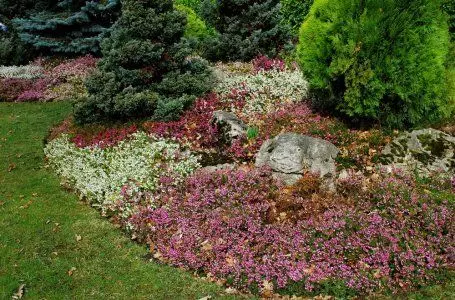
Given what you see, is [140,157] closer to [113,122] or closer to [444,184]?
[113,122]

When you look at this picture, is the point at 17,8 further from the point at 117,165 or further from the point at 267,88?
the point at 117,165

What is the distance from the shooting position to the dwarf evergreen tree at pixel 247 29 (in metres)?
13.9

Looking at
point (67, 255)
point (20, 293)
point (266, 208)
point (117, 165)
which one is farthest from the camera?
point (117, 165)

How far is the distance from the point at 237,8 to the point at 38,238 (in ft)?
32.5

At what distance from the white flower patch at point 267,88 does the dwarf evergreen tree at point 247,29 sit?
2.35m

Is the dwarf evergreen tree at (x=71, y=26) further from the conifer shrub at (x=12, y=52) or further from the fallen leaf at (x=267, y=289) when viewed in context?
the fallen leaf at (x=267, y=289)

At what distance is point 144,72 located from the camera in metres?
10.2

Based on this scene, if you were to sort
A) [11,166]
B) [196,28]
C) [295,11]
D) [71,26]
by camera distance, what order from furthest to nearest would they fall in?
[71,26] → [196,28] → [295,11] → [11,166]

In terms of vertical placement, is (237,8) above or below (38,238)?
above

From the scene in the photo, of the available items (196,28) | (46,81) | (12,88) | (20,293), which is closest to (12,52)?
(12,88)

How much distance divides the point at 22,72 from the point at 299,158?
13.2m

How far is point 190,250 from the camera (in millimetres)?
6059

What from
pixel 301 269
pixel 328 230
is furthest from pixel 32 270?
pixel 328 230

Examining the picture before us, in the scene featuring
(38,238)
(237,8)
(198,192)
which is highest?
(237,8)
